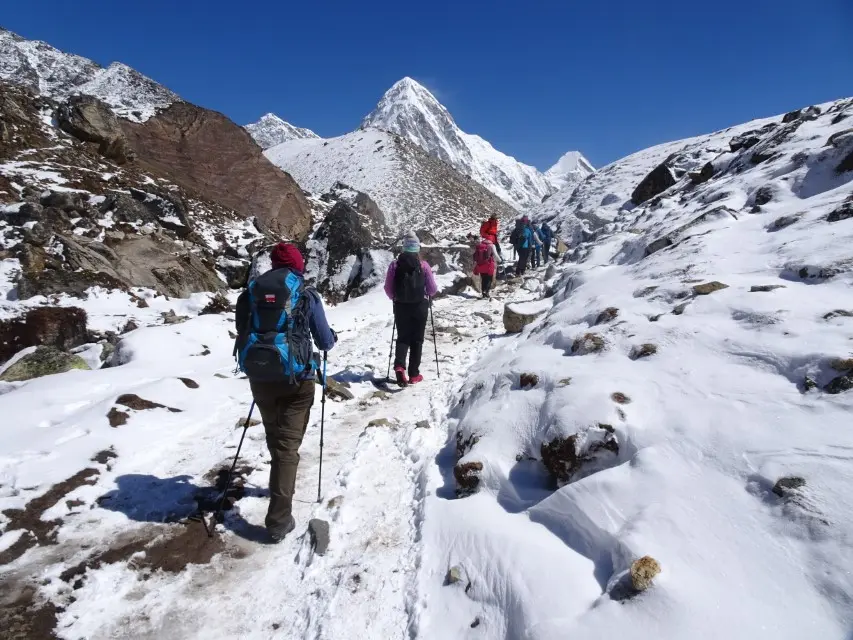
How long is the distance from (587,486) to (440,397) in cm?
407

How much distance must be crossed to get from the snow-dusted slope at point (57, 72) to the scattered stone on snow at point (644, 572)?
6585 centimetres

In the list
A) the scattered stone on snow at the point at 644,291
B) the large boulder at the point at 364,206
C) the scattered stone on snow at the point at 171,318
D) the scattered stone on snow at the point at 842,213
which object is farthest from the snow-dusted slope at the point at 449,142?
the scattered stone on snow at the point at 644,291

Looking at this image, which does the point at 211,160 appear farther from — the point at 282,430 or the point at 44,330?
the point at 282,430

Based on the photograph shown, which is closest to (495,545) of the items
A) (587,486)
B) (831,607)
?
(587,486)

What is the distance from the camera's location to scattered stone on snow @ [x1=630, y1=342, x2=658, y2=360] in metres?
4.86

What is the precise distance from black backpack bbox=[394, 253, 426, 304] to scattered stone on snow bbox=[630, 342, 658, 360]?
3.84 m

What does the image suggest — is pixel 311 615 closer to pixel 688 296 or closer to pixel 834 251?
pixel 688 296

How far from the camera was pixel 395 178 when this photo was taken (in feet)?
177

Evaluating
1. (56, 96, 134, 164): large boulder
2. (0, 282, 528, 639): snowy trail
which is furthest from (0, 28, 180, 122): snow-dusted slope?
(0, 282, 528, 639): snowy trail

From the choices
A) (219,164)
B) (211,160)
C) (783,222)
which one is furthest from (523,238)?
(211,160)

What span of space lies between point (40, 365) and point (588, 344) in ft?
28.7

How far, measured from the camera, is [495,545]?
11.0 ft

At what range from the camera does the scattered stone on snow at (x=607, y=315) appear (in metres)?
6.30

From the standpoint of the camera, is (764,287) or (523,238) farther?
(523,238)
